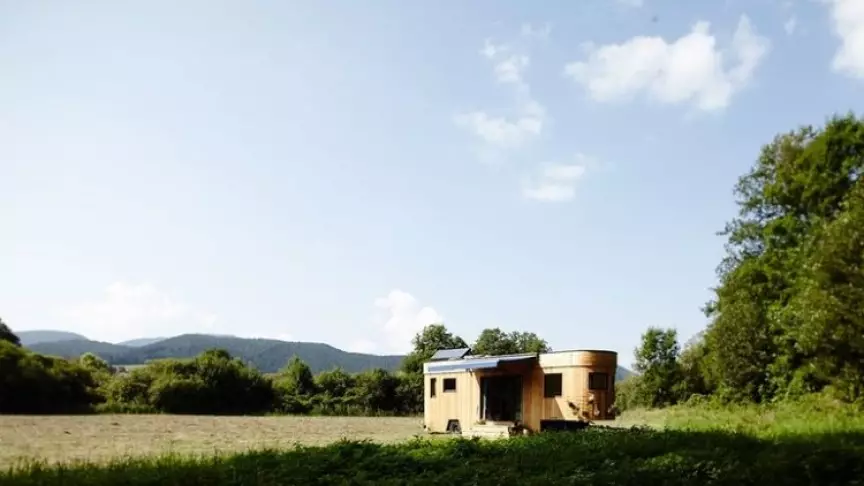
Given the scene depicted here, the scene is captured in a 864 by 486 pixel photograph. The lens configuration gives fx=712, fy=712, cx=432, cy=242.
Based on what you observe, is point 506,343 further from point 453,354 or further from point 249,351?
point 249,351

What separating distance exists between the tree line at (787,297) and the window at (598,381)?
6763mm

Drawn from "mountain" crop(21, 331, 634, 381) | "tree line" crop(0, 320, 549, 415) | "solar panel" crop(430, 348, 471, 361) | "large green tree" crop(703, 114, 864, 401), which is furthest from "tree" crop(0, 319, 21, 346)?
"mountain" crop(21, 331, 634, 381)

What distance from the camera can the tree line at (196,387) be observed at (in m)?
28.9

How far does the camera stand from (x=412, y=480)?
7488 mm

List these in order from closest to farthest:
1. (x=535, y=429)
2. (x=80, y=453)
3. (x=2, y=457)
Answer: (x=2, y=457) → (x=80, y=453) → (x=535, y=429)

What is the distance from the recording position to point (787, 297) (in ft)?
91.2

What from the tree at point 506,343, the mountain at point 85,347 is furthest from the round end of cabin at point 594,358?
the mountain at point 85,347

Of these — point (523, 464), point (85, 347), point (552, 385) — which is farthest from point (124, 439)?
point (85, 347)

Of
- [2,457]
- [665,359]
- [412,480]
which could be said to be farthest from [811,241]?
[2,457]

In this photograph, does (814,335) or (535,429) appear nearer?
(535,429)

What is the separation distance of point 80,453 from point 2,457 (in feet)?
4.48

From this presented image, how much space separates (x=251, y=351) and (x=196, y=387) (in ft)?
223

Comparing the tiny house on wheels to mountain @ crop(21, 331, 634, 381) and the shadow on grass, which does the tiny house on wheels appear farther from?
mountain @ crop(21, 331, 634, 381)

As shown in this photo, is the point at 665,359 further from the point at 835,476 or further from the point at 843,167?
the point at 835,476
